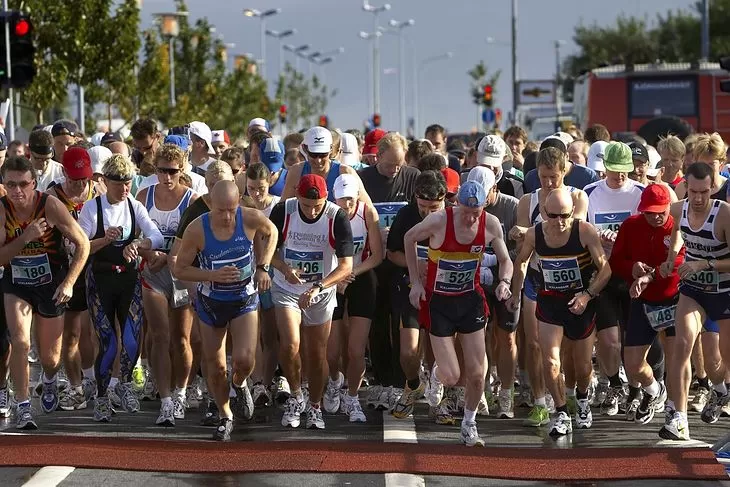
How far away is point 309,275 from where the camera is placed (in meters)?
11.9

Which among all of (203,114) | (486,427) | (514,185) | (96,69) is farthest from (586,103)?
(486,427)

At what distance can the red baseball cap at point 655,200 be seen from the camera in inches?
456

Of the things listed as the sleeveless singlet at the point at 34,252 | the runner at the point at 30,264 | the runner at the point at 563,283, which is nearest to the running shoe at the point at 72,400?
the runner at the point at 30,264

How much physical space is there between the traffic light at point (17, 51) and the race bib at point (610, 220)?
35.4ft

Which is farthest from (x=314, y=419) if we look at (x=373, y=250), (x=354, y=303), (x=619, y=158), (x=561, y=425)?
(x=619, y=158)

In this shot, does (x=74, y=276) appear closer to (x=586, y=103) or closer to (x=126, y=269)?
(x=126, y=269)

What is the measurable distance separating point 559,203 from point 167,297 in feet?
10.3

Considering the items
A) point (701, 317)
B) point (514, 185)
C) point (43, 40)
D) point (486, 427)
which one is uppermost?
point (43, 40)

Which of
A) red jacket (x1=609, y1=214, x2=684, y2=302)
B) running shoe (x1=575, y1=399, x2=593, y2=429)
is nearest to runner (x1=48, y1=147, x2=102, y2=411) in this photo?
running shoe (x1=575, y1=399, x2=593, y2=429)

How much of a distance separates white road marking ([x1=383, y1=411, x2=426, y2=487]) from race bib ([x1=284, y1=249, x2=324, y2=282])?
125 centimetres

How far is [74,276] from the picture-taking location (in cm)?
1154

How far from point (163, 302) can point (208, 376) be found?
0.97m

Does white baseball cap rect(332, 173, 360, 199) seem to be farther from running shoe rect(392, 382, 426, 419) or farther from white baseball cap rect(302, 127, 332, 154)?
running shoe rect(392, 382, 426, 419)

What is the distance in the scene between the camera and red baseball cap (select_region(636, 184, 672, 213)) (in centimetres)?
1157
